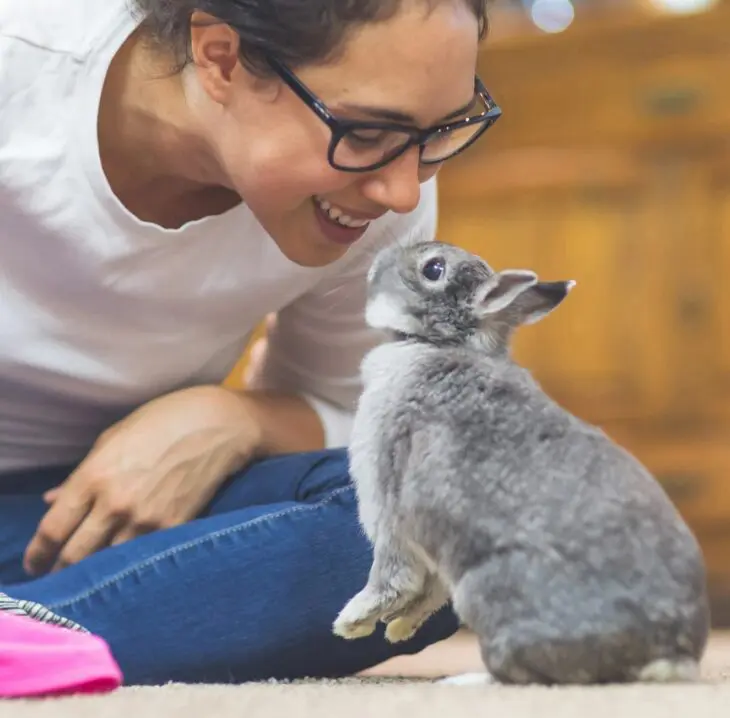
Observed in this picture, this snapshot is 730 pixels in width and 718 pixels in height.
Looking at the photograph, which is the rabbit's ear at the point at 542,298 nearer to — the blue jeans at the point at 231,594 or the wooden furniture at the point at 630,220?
the blue jeans at the point at 231,594

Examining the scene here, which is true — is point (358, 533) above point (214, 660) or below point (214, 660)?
above

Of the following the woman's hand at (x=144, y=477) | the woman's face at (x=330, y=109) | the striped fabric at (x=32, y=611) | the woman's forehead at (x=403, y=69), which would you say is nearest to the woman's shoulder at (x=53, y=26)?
the woman's face at (x=330, y=109)

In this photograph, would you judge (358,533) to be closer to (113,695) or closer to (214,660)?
(214,660)

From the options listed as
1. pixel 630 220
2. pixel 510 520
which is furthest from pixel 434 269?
pixel 630 220

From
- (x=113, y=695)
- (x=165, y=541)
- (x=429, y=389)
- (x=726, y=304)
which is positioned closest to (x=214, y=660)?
(x=165, y=541)

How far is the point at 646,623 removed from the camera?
29.5 inches

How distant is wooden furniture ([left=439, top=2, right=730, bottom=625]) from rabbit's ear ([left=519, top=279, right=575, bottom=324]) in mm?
1275

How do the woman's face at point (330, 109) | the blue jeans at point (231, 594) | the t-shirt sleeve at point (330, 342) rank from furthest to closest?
the t-shirt sleeve at point (330, 342)
the blue jeans at point (231, 594)
the woman's face at point (330, 109)

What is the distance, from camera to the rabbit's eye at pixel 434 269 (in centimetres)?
88

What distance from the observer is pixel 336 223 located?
1007mm

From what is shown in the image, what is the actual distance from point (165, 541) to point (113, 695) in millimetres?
241

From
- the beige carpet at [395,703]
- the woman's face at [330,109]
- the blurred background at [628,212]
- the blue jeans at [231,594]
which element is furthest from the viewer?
the blurred background at [628,212]

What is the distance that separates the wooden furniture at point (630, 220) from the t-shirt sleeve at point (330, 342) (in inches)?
34.8

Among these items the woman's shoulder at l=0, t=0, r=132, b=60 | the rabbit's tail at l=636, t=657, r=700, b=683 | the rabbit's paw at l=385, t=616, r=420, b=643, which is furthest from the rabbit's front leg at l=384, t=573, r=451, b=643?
the woman's shoulder at l=0, t=0, r=132, b=60
